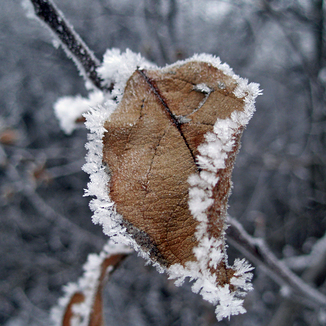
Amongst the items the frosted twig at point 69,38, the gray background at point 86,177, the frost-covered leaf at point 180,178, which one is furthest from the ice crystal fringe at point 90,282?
the gray background at point 86,177

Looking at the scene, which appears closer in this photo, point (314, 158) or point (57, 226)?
point (314, 158)

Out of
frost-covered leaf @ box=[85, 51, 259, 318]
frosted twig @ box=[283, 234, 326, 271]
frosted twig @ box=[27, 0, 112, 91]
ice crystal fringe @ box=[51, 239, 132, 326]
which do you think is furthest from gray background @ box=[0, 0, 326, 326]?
frost-covered leaf @ box=[85, 51, 259, 318]

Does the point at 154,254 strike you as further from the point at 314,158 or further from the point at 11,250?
the point at 11,250

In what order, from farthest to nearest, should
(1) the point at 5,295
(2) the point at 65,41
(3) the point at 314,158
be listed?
1. (1) the point at 5,295
2. (3) the point at 314,158
3. (2) the point at 65,41

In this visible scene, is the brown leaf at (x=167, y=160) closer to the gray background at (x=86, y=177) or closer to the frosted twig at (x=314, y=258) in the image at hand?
the frosted twig at (x=314, y=258)

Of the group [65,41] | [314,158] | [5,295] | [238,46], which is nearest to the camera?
[65,41]

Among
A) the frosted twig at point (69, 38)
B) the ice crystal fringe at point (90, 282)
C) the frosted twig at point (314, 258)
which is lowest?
the ice crystal fringe at point (90, 282)

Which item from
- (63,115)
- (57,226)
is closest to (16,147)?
(57,226)

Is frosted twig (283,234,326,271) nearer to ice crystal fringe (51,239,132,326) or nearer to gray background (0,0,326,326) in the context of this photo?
gray background (0,0,326,326)
